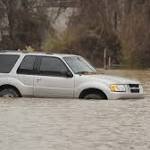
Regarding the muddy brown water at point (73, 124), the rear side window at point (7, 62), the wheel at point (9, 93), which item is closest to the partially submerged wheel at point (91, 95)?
the muddy brown water at point (73, 124)

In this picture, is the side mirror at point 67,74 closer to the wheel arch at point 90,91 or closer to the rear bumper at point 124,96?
the wheel arch at point 90,91

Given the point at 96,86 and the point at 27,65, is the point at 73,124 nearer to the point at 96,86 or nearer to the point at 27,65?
the point at 96,86

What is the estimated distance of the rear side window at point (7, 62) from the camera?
65.6 feet

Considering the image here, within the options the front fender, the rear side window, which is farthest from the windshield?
the rear side window

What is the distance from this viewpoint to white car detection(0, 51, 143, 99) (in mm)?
18766

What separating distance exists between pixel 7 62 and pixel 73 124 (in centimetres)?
682

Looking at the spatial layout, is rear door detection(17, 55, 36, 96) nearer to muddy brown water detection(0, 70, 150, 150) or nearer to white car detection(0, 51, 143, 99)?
white car detection(0, 51, 143, 99)

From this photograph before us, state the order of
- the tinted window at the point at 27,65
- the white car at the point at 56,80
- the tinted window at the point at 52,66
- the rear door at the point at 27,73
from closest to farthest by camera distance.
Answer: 1. the white car at the point at 56,80
2. the tinted window at the point at 52,66
3. the rear door at the point at 27,73
4. the tinted window at the point at 27,65

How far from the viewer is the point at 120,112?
52.4ft

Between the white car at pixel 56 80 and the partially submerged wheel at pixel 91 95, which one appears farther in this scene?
the partially submerged wheel at pixel 91 95

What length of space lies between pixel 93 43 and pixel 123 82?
38.3m

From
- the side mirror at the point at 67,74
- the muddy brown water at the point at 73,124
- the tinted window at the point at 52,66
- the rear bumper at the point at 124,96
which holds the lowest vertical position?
the muddy brown water at the point at 73,124

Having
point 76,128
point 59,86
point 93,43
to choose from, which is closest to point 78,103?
point 59,86

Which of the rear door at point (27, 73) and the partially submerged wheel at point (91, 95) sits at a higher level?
the rear door at point (27, 73)
